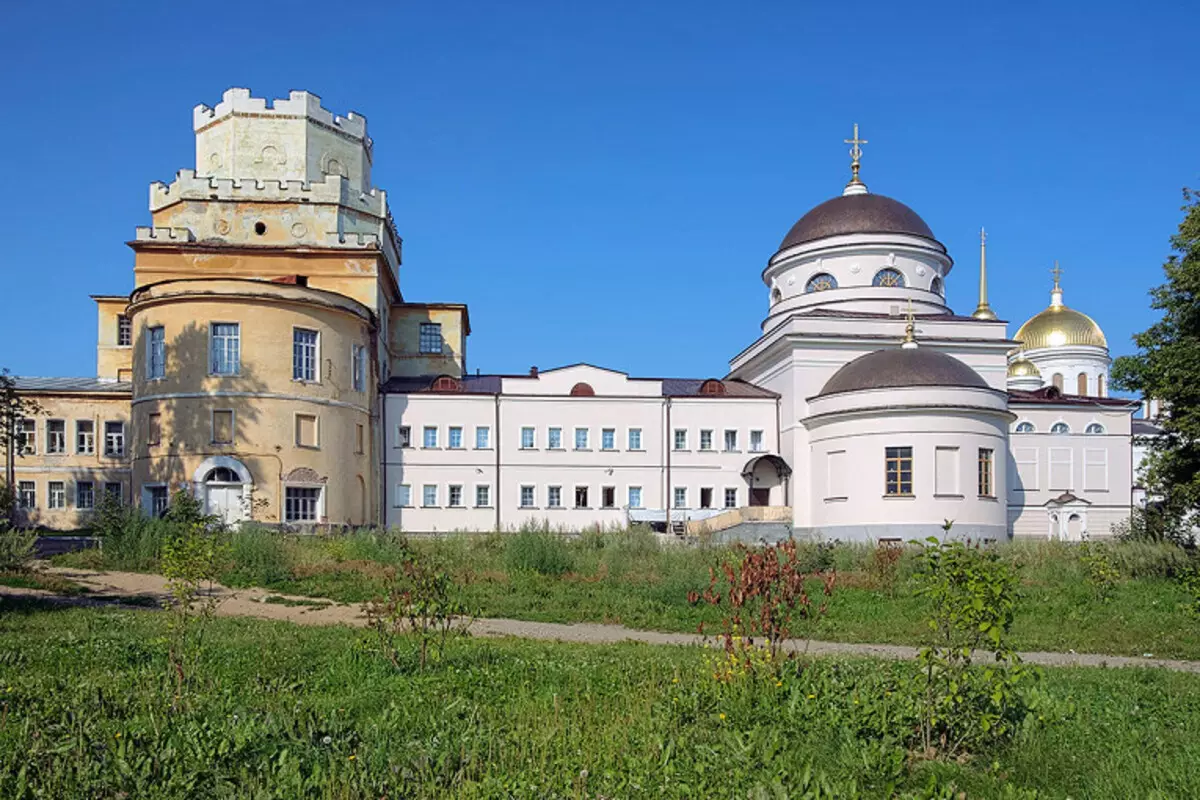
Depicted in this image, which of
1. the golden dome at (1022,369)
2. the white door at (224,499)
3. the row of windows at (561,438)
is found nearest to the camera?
the white door at (224,499)

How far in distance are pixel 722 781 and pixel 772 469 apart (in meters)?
35.6

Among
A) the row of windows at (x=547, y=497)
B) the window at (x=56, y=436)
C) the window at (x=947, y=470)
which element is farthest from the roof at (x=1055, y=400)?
the window at (x=56, y=436)

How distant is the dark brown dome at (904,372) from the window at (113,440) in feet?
89.8

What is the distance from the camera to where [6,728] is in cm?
782

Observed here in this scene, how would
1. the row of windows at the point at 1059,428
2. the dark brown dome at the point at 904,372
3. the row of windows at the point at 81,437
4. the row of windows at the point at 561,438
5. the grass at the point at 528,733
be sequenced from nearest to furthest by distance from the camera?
the grass at the point at 528,733 → the dark brown dome at the point at 904,372 → the row of windows at the point at 81,437 → the row of windows at the point at 561,438 → the row of windows at the point at 1059,428

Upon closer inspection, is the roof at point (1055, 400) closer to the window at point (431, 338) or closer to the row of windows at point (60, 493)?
the window at point (431, 338)

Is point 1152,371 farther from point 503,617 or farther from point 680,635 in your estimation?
point 503,617

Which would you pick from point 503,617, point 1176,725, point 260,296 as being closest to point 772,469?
point 260,296

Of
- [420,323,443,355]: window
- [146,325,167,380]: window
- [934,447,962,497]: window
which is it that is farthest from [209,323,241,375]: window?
[934,447,962,497]: window

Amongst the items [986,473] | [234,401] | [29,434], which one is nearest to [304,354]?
[234,401]

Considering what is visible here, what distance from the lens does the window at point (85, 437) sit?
4034cm

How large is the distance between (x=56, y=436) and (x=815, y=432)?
96.9 ft

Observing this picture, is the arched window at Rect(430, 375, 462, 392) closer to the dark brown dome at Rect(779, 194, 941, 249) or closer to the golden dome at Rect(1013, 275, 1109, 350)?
the dark brown dome at Rect(779, 194, 941, 249)

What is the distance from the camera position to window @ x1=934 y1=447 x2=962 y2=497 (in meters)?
A: 35.8
